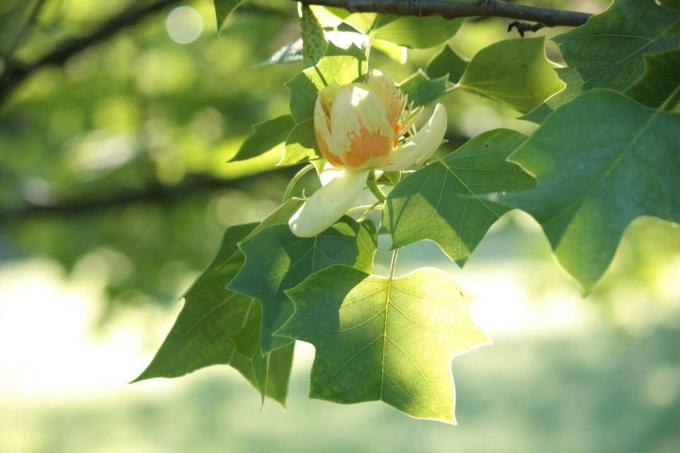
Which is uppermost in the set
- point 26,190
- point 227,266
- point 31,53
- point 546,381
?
point 227,266

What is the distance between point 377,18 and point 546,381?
21.3 ft

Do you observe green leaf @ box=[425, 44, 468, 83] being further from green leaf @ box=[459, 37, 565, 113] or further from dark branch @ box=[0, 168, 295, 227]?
dark branch @ box=[0, 168, 295, 227]

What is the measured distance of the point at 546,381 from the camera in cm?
698

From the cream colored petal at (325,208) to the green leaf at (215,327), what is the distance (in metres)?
0.10

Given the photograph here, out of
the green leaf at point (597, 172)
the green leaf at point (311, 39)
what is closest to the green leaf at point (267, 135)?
the green leaf at point (311, 39)

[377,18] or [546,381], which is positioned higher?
[377,18]

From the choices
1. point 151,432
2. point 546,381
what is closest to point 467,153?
point 151,432

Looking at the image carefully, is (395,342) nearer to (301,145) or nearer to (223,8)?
(301,145)

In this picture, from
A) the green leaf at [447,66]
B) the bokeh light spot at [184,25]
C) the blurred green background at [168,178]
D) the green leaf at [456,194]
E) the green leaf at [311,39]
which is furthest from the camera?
the bokeh light spot at [184,25]

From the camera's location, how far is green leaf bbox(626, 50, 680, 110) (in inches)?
24.6

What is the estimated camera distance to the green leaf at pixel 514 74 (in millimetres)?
802

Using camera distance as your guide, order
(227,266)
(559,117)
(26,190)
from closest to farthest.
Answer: (559,117)
(227,266)
(26,190)

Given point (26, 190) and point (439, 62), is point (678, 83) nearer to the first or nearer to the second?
point (439, 62)

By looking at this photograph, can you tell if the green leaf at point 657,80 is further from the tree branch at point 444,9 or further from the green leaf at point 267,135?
the green leaf at point 267,135
